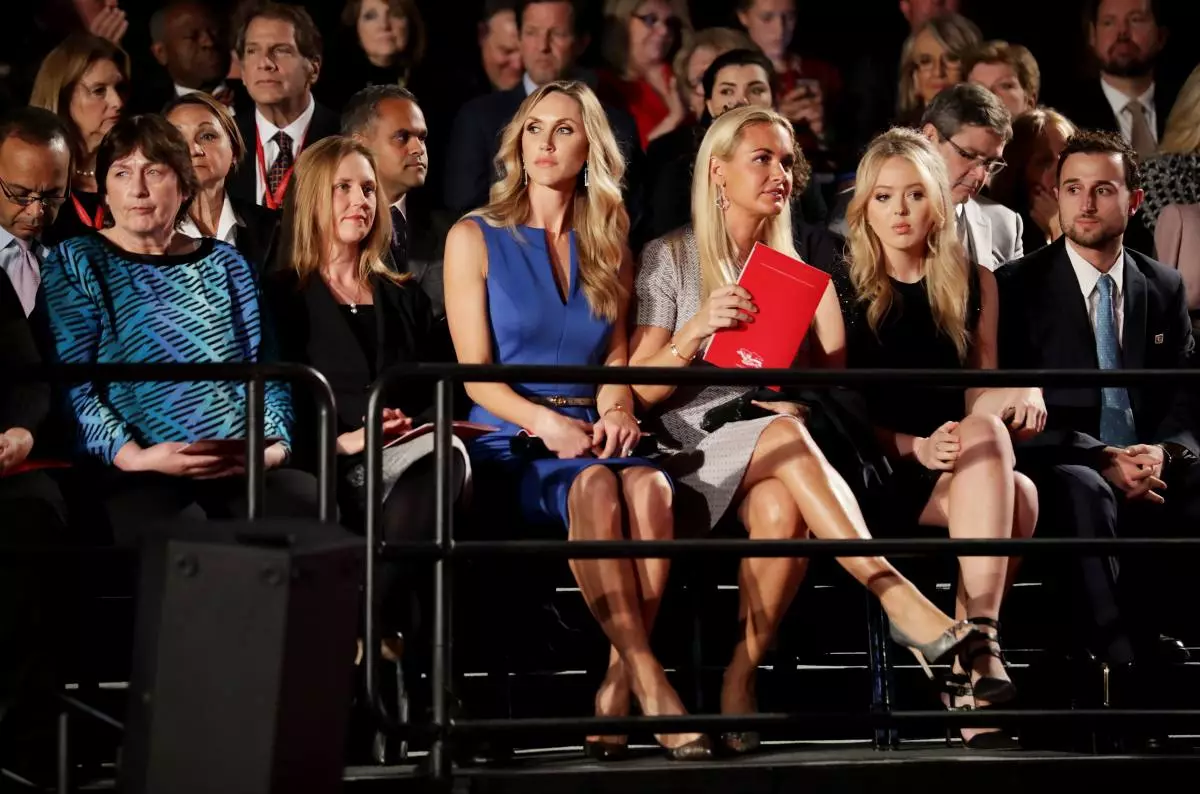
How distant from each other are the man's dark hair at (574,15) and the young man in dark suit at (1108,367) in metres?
2.06

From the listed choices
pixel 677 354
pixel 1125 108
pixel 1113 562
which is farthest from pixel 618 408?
pixel 1125 108

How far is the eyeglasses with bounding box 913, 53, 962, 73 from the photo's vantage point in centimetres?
651

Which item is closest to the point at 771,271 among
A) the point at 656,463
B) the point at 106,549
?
the point at 656,463

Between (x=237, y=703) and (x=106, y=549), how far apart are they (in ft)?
2.44

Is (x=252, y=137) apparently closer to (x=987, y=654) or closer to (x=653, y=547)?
(x=653, y=547)

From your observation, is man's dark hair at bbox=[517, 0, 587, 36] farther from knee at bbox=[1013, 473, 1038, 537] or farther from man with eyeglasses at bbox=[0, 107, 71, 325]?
knee at bbox=[1013, 473, 1038, 537]

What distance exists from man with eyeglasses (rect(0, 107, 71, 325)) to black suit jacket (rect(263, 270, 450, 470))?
715 mm

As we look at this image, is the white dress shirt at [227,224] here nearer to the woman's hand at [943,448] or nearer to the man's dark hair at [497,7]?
the man's dark hair at [497,7]

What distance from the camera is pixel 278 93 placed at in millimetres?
5828

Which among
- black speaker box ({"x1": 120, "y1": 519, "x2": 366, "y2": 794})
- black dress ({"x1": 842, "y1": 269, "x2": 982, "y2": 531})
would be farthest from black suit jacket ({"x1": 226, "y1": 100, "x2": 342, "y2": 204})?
black speaker box ({"x1": 120, "y1": 519, "x2": 366, "y2": 794})

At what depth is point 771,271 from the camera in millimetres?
4473

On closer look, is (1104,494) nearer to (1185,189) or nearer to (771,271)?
(771,271)

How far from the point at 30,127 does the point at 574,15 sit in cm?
241

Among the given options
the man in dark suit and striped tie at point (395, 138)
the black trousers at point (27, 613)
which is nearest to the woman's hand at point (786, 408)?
the man in dark suit and striped tie at point (395, 138)
